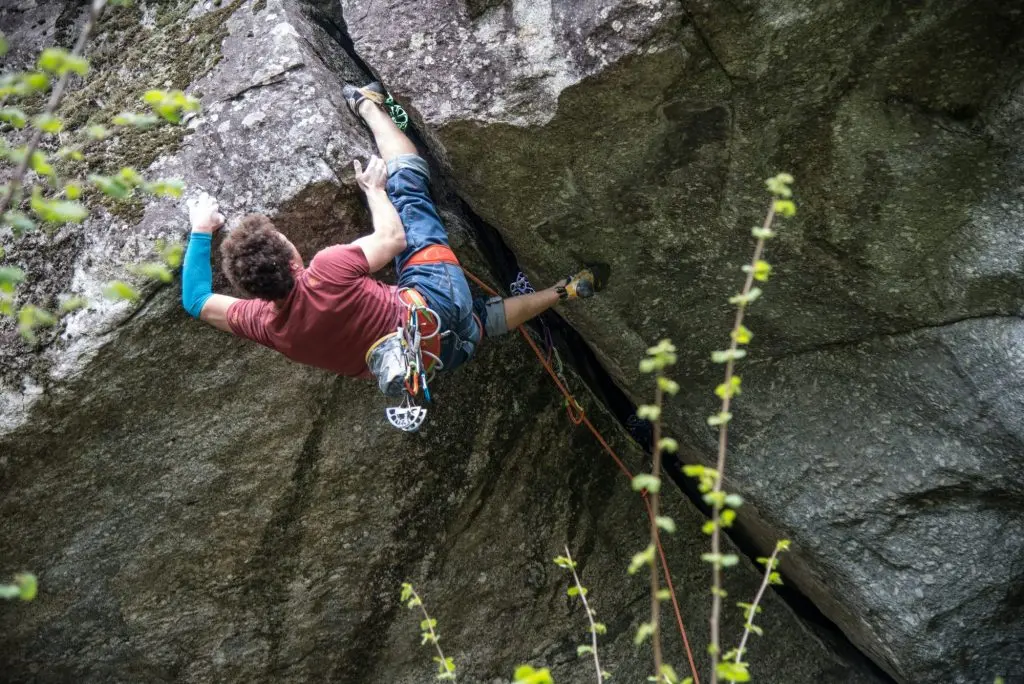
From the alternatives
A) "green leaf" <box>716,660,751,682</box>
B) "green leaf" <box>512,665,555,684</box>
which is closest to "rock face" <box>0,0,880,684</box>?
"green leaf" <box>512,665,555,684</box>

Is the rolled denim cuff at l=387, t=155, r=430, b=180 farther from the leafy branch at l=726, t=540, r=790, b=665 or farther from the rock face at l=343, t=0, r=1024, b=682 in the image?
the leafy branch at l=726, t=540, r=790, b=665

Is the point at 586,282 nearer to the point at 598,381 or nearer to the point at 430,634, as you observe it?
the point at 598,381

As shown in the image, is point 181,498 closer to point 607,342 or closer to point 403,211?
point 403,211

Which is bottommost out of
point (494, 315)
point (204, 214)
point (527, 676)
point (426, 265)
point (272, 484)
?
point (272, 484)

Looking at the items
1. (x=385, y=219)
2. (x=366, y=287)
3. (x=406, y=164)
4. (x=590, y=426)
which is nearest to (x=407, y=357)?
(x=366, y=287)

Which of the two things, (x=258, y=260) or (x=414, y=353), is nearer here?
(x=258, y=260)

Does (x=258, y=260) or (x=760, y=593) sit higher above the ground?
(x=258, y=260)

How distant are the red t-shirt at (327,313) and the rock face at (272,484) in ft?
1.58

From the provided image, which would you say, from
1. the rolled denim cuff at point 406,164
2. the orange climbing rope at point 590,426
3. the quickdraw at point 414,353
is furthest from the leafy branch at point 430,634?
the rolled denim cuff at point 406,164

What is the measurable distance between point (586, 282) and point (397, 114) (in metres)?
1.47

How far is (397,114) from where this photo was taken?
4.84 meters

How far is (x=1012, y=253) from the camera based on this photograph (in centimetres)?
429

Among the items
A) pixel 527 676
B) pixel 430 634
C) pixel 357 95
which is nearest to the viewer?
pixel 527 676

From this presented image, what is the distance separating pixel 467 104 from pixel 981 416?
3.27 metres
